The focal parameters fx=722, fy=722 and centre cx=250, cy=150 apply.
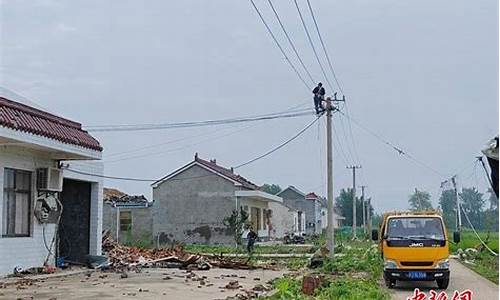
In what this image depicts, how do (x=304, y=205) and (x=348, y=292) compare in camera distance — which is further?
(x=304, y=205)

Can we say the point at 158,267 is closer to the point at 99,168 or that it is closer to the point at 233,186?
the point at 99,168

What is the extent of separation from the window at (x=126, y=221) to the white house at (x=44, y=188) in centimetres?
2518

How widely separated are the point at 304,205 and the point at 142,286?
222 feet

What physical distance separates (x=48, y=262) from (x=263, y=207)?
117 feet

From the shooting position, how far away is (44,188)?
67.1 feet

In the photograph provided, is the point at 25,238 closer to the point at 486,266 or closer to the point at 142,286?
the point at 142,286

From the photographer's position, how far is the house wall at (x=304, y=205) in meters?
82.2

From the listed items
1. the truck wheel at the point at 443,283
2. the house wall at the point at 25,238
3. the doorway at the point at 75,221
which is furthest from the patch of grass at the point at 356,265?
the house wall at the point at 25,238

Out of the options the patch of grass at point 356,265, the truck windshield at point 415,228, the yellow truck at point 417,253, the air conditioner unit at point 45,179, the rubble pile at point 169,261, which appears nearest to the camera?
the yellow truck at point 417,253

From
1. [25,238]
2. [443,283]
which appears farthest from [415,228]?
[25,238]

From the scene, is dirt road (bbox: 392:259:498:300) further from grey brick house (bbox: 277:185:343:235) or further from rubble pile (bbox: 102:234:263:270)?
grey brick house (bbox: 277:185:343:235)

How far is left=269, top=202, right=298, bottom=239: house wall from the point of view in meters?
62.2

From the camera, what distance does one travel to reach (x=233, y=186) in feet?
154

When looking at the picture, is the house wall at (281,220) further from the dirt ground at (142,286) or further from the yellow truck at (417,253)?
the yellow truck at (417,253)
